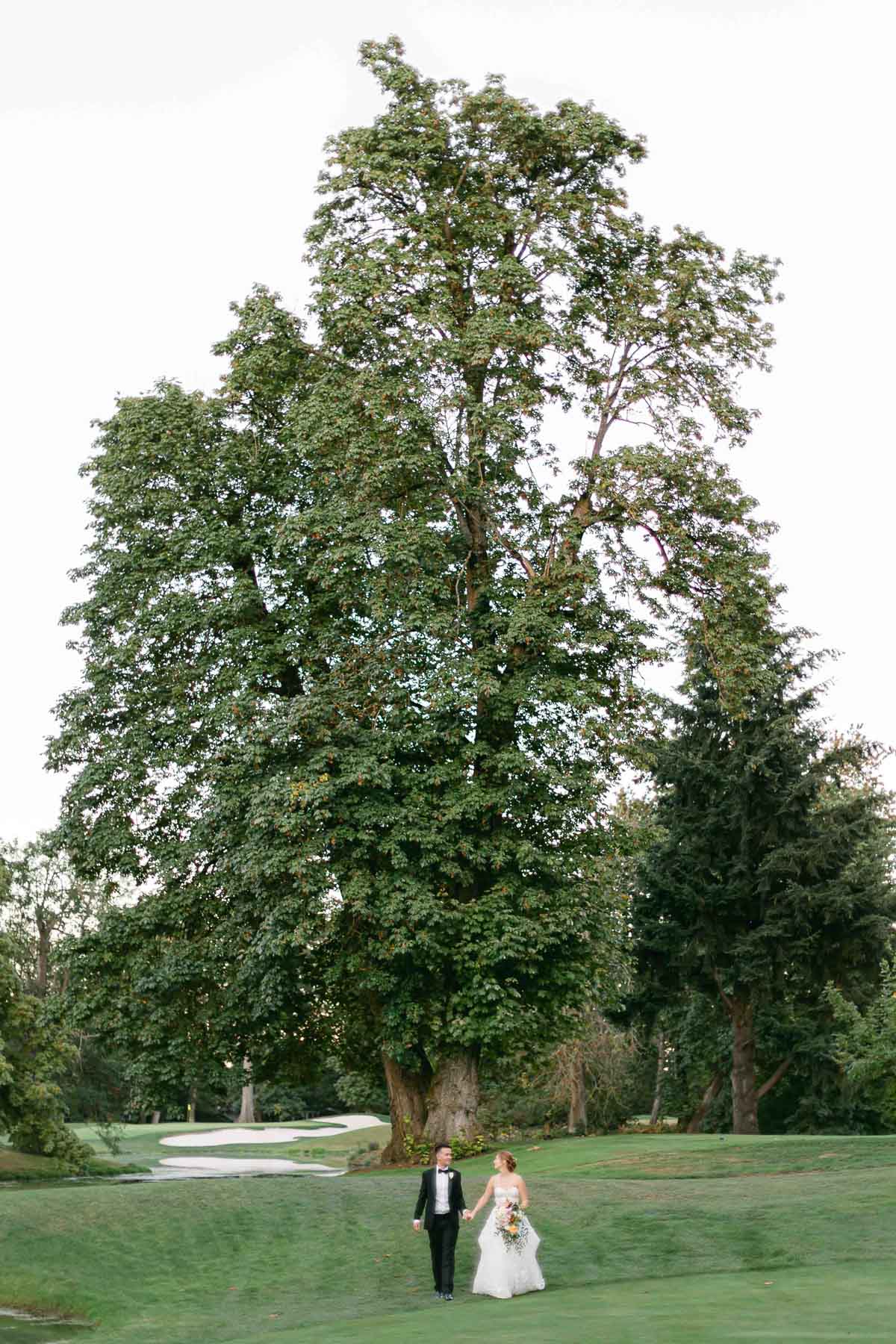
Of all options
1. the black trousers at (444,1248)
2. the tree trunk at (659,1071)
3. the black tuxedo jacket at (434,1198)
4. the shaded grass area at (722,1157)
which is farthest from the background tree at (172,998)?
the tree trunk at (659,1071)

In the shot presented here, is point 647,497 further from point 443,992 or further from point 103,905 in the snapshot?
point 103,905

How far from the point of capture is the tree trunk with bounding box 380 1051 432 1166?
2723 cm

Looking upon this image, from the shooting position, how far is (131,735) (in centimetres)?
2748

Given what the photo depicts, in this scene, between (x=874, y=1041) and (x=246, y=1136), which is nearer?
(x=874, y=1041)

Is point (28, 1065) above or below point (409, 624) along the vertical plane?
below

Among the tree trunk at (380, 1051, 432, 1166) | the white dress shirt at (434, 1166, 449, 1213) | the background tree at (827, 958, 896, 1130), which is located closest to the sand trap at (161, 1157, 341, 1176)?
the tree trunk at (380, 1051, 432, 1166)

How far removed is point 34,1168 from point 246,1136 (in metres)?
22.8

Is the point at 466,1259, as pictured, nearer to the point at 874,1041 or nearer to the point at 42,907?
the point at 874,1041

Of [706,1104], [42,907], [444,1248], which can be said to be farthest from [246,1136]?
[444,1248]

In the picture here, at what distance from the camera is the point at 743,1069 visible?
129ft

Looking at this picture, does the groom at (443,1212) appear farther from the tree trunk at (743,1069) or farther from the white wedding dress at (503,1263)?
the tree trunk at (743,1069)

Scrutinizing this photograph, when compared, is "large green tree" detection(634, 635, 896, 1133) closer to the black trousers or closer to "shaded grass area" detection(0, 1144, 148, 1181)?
"shaded grass area" detection(0, 1144, 148, 1181)

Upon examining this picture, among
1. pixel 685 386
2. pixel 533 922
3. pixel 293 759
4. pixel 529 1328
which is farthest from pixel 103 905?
pixel 529 1328

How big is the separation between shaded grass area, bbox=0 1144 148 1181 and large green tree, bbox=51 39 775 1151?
35.9 feet
